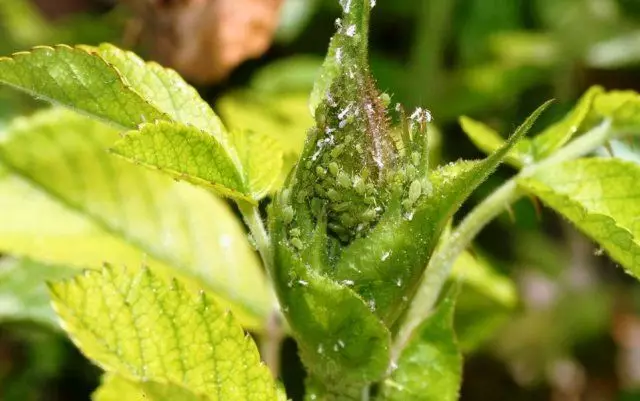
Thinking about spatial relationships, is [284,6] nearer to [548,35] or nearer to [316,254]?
[548,35]

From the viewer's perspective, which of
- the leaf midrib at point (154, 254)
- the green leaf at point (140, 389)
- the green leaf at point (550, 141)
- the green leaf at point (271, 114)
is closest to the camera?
the green leaf at point (140, 389)

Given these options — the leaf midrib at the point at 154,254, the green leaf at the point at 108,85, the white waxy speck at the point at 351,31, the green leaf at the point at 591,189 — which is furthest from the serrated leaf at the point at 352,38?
the leaf midrib at the point at 154,254

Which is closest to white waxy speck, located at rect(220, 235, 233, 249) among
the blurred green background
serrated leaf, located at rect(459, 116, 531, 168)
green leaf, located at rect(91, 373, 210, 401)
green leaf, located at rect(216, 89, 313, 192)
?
green leaf, located at rect(216, 89, 313, 192)

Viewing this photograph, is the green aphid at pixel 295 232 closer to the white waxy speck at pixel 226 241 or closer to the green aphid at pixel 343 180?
the green aphid at pixel 343 180

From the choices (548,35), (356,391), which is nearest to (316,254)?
(356,391)

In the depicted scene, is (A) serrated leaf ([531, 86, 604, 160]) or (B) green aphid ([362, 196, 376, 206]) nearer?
(B) green aphid ([362, 196, 376, 206])

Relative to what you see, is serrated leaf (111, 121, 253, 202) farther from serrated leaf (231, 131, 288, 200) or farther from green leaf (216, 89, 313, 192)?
green leaf (216, 89, 313, 192)
